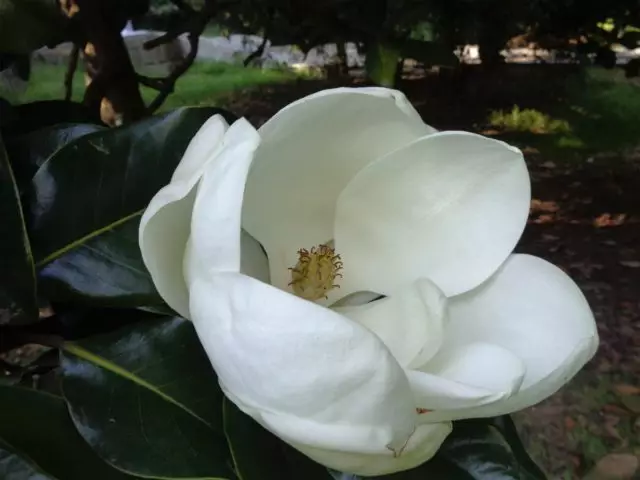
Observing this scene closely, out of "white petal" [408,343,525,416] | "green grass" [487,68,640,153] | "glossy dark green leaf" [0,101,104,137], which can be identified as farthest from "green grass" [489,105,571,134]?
"white petal" [408,343,525,416]

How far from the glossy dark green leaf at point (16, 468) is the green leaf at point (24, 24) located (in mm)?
257

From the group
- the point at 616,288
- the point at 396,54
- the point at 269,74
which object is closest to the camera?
the point at 396,54

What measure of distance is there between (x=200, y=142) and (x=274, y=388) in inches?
5.4

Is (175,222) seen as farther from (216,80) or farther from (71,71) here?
(216,80)

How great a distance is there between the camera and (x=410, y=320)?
0.42m

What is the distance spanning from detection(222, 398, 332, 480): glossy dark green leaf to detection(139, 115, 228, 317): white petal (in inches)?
2.3

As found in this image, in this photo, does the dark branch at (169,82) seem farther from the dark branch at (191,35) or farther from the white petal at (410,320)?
the white petal at (410,320)

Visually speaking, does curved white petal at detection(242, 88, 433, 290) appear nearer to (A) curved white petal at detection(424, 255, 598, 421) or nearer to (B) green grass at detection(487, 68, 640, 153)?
(A) curved white petal at detection(424, 255, 598, 421)

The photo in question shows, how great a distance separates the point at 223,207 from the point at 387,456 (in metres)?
0.12

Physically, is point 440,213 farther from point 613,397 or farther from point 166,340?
point 613,397

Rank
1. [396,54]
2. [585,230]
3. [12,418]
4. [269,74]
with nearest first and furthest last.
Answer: [12,418] < [396,54] < [585,230] < [269,74]

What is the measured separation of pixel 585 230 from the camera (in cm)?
308

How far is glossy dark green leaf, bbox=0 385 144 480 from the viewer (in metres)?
0.41

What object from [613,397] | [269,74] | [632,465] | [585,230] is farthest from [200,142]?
[269,74]
